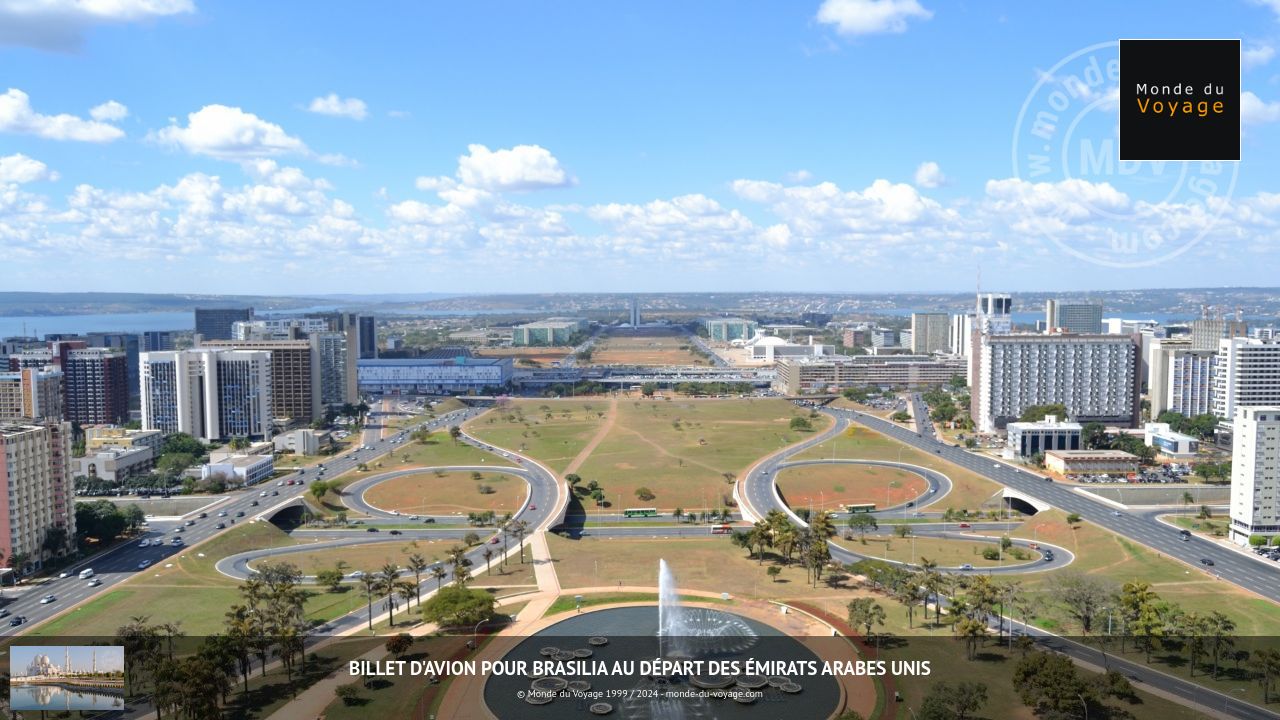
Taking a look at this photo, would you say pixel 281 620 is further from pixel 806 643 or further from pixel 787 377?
pixel 787 377

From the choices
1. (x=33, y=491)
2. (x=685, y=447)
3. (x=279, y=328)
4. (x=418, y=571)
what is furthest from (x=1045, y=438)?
(x=279, y=328)

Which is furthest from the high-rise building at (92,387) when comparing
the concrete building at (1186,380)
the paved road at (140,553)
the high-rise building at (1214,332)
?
the high-rise building at (1214,332)

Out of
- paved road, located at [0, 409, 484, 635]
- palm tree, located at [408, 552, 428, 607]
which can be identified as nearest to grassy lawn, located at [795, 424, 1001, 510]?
palm tree, located at [408, 552, 428, 607]

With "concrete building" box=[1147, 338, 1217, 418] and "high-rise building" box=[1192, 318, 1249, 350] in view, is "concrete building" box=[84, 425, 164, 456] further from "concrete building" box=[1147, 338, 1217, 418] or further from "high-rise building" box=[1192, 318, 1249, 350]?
"high-rise building" box=[1192, 318, 1249, 350]

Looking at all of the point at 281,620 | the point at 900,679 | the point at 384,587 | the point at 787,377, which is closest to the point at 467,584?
the point at 384,587

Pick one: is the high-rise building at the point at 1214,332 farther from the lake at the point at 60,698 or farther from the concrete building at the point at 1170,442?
the lake at the point at 60,698

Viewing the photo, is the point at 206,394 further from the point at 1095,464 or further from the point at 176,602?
the point at 1095,464

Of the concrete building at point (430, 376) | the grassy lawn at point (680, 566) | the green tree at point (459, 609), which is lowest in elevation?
the grassy lawn at point (680, 566)
